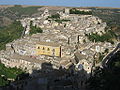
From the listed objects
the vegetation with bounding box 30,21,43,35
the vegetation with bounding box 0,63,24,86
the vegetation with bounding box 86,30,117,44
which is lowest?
the vegetation with bounding box 0,63,24,86

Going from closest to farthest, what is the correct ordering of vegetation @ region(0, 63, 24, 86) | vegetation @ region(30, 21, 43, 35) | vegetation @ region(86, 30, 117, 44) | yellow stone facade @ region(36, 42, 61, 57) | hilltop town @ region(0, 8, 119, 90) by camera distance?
vegetation @ region(0, 63, 24, 86) → hilltop town @ region(0, 8, 119, 90) → yellow stone facade @ region(36, 42, 61, 57) → vegetation @ region(86, 30, 117, 44) → vegetation @ region(30, 21, 43, 35)

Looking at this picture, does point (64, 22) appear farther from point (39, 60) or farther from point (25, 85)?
point (25, 85)

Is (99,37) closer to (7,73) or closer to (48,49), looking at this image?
(48,49)

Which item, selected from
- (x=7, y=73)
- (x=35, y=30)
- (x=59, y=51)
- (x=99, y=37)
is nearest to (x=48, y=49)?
(x=59, y=51)

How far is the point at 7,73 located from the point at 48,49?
415 centimetres

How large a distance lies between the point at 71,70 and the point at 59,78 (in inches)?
82.6

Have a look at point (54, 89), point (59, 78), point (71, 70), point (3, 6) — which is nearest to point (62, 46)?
point (71, 70)

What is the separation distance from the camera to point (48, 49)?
77.5 ft

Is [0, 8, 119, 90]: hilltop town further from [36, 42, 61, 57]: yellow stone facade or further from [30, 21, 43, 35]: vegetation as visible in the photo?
[30, 21, 43, 35]: vegetation

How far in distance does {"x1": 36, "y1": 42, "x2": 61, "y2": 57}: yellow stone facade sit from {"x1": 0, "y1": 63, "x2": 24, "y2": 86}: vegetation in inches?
114

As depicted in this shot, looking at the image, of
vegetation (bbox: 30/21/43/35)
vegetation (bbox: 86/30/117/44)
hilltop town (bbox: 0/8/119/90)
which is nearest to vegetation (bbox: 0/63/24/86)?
hilltop town (bbox: 0/8/119/90)

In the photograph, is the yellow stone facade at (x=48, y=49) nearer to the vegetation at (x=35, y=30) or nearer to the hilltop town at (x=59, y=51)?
the hilltop town at (x=59, y=51)

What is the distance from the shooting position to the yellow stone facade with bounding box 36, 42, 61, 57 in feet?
76.7

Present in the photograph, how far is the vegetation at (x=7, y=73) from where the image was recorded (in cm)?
2028
